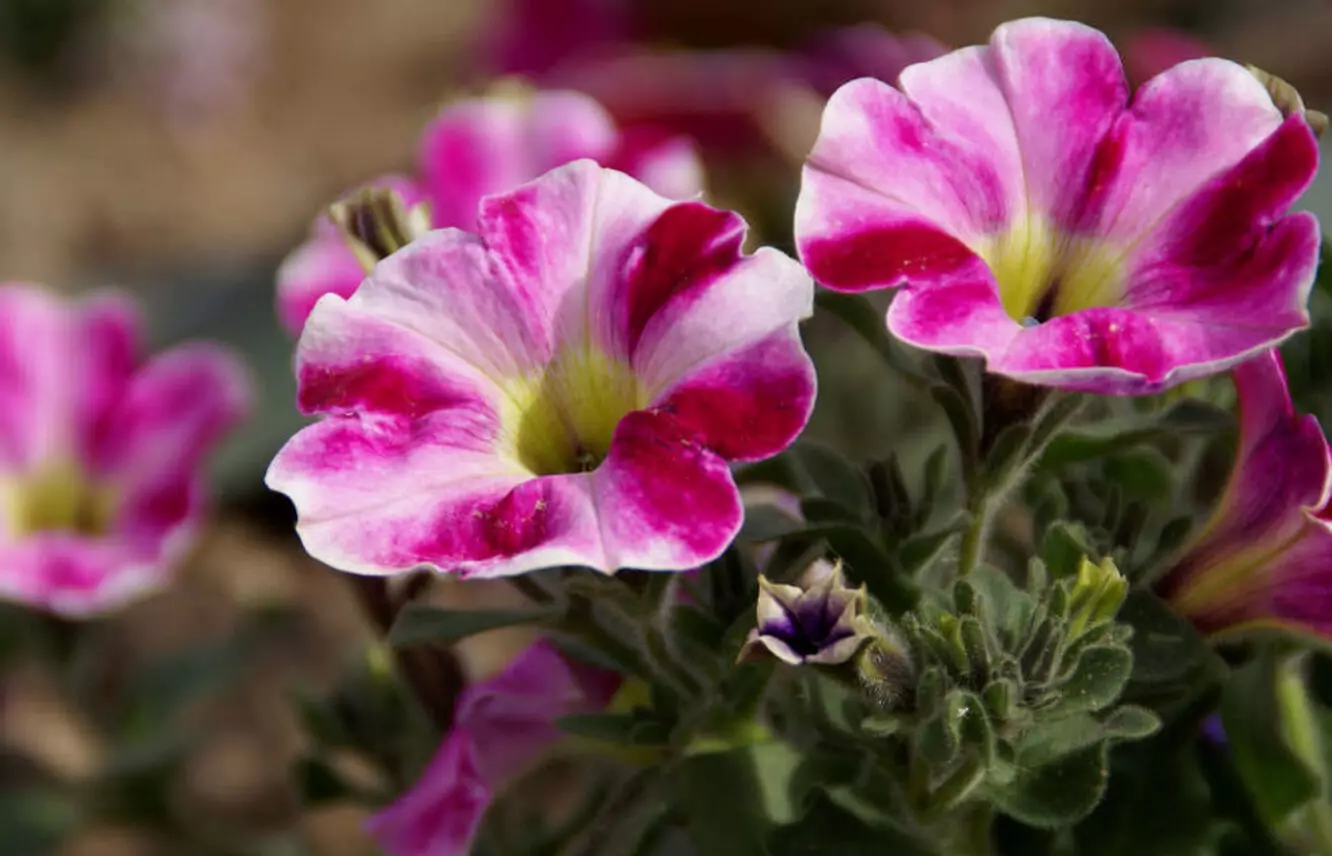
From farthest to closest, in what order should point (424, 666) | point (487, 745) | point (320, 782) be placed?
point (320, 782)
point (424, 666)
point (487, 745)

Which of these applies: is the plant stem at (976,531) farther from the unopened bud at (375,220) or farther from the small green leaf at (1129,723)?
the unopened bud at (375,220)

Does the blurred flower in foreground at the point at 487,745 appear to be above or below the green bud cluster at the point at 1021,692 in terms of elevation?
below

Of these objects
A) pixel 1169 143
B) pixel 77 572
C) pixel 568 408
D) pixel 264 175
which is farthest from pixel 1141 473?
pixel 264 175

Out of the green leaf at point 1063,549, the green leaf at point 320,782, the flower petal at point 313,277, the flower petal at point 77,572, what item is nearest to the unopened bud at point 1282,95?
the green leaf at point 1063,549

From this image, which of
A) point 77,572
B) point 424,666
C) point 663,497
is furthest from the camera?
point 77,572

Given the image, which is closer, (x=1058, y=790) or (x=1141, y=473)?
(x=1058, y=790)

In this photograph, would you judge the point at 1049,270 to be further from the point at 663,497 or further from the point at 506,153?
the point at 506,153

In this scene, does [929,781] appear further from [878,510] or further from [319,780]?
[319,780]

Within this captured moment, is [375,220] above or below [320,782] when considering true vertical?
above
